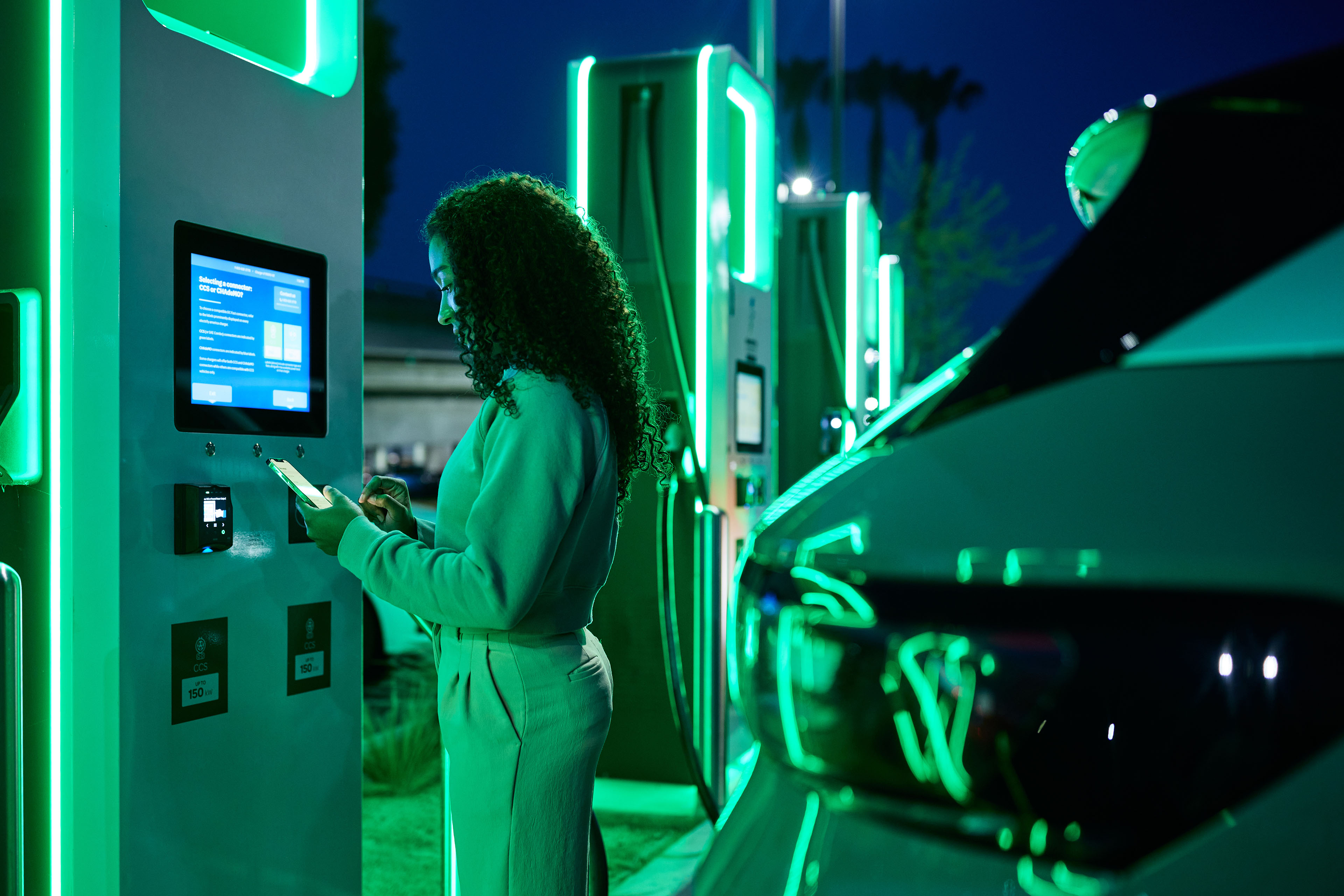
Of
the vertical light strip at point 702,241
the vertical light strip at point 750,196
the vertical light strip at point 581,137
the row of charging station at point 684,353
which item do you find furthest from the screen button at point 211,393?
the vertical light strip at point 750,196

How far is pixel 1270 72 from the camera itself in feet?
2.93

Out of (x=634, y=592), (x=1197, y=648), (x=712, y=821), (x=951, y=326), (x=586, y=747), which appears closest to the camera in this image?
(x=1197, y=648)

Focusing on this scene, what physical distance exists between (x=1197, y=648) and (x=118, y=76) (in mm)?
1924

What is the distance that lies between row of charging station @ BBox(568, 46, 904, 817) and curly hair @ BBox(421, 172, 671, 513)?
1.74 metres

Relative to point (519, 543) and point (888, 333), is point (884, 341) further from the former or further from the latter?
point (519, 543)

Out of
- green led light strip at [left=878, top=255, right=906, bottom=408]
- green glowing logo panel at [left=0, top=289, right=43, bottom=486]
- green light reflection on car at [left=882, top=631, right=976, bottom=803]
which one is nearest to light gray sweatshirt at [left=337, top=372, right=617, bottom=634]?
green glowing logo panel at [left=0, top=289, right=43, bottom=486]

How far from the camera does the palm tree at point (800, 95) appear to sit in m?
A: 17.1

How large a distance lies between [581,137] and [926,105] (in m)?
17.3

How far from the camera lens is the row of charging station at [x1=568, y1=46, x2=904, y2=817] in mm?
4066

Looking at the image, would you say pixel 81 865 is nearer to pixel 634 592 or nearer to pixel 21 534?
pixel 21 534

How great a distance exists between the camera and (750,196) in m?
4.76

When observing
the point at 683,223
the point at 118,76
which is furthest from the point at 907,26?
the point at 118,76

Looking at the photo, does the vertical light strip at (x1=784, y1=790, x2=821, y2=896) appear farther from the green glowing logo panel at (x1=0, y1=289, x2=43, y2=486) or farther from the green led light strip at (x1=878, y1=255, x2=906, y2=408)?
the green led light strip at (x1=878, y1=255, x2=906, y2=408)

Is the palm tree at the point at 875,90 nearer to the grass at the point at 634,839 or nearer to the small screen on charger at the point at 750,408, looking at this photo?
the small screen on charger at the point at 750,408
